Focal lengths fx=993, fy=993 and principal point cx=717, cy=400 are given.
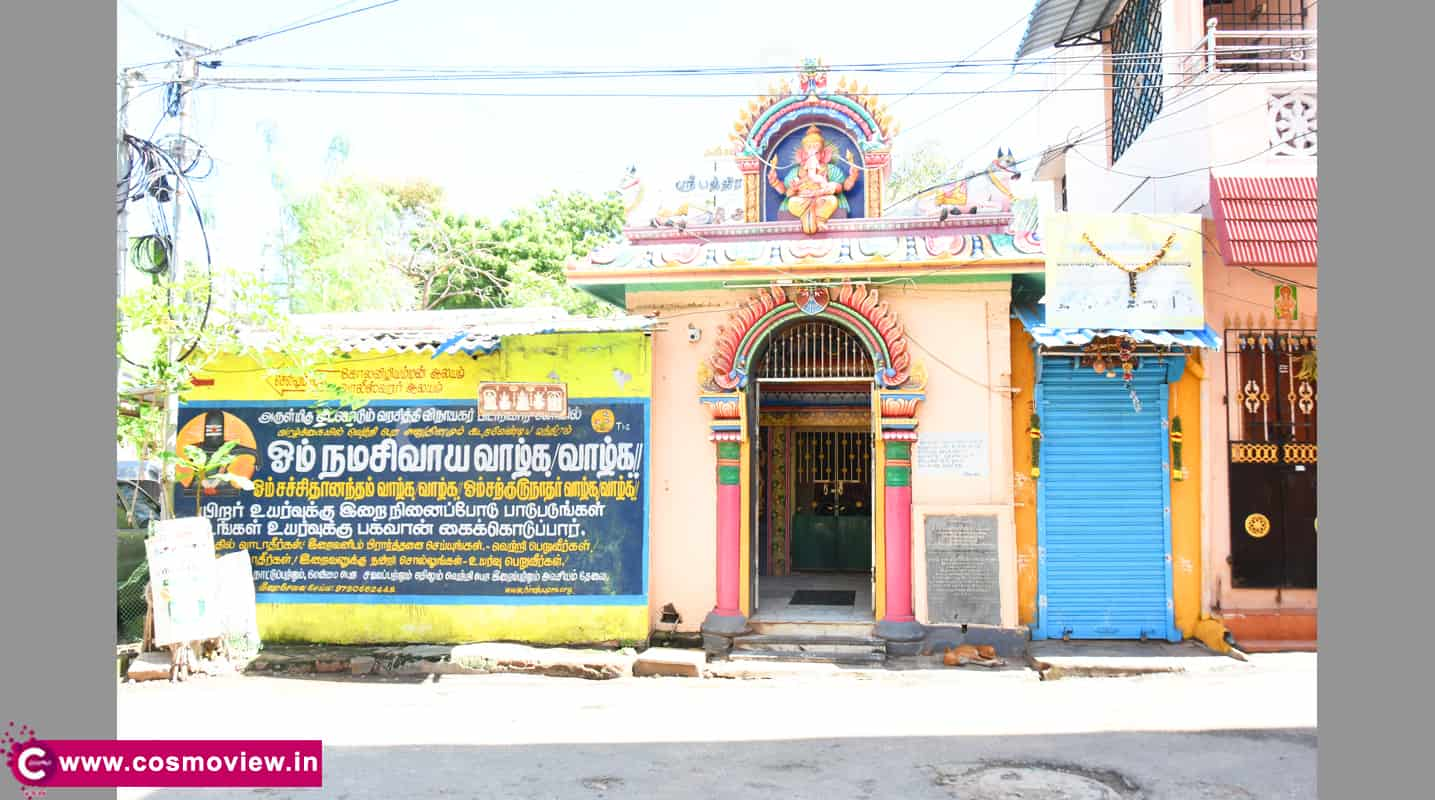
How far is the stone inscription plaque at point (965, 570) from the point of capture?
9.91 metres

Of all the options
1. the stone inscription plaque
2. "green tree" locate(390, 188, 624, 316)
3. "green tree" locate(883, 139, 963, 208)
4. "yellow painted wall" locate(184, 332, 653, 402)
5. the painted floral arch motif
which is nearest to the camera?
the stone inscription plaque

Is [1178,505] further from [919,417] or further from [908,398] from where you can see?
[908,398]

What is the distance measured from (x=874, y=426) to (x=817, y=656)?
2393mm

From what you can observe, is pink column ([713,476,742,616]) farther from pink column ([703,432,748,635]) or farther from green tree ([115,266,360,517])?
green tree ([115,266,360,517])

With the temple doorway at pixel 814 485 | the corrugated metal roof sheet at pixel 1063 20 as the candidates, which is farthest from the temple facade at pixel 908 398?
the corrugated metal roof sheet at pixel 1063 20

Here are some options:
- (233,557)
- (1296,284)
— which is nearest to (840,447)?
(1296,284)

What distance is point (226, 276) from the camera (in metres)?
8.52

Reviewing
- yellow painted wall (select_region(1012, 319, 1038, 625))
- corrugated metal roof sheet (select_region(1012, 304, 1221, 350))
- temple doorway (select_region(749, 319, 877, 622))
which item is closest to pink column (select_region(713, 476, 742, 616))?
temple doorway (select_region(749, 319, 877, 622))

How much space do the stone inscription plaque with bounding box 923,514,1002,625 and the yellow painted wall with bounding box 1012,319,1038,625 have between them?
1.76ft

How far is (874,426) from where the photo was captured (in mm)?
10273

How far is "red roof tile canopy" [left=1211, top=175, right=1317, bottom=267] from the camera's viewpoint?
979cm

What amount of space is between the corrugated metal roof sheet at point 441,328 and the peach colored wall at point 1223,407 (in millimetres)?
5873

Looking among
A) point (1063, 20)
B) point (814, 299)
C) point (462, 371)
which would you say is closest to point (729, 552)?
point (814, 299)

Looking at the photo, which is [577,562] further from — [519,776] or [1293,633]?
[1293,633]
